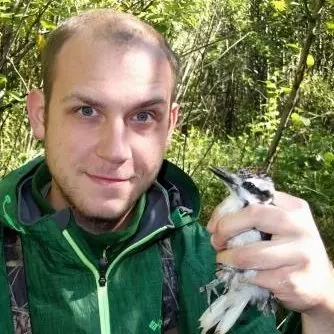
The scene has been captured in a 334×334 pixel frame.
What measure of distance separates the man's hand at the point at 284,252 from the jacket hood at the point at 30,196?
495 mm

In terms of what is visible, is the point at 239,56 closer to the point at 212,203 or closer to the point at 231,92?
the point at 231,92

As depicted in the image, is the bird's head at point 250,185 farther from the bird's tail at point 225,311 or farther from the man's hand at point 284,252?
the bird's tail at point 225,311

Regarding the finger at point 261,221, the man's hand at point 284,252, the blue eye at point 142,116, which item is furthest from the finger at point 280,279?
the blue eye at point 142,116

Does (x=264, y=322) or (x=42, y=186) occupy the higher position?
(x=42, y=186)

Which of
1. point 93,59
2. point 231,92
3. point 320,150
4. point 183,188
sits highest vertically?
point 93,59

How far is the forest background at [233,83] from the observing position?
14.0 ft

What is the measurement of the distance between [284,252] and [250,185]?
50cm

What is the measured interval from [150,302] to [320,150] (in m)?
5.80

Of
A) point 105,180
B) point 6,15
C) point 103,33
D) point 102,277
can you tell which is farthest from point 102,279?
point 6,15

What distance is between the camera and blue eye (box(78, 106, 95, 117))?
196cm

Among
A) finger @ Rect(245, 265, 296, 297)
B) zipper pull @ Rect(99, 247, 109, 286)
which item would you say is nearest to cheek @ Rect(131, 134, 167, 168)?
zipper pull @ Rect(99, 247, 109, 286)

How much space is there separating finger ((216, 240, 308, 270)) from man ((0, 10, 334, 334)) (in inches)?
4.0

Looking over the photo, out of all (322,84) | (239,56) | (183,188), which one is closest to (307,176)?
(322,84)

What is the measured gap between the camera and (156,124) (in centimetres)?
208
